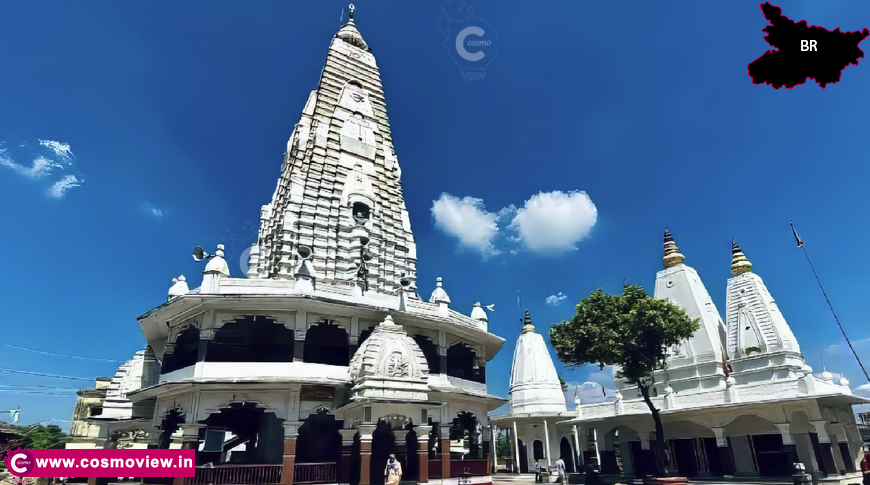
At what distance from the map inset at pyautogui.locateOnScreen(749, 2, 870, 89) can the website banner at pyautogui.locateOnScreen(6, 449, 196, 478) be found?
58.3ft

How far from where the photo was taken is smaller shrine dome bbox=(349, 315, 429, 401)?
1814cm

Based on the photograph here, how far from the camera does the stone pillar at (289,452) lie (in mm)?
17594

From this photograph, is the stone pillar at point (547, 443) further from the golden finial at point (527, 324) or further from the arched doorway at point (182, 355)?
the arched doorway at point (182, 355)

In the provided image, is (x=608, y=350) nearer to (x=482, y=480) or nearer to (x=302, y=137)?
(x=482, y=480)

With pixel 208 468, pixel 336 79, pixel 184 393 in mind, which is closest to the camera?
pixel 208 468

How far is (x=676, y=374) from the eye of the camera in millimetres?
31172

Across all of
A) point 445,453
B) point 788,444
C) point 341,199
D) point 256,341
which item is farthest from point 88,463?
point 788,444

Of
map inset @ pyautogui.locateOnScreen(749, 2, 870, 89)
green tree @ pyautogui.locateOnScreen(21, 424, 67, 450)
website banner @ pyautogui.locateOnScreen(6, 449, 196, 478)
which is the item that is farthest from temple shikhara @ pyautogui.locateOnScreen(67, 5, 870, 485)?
map inset @ pyautogui.locateOnScreen(749, 2, 870, 89)

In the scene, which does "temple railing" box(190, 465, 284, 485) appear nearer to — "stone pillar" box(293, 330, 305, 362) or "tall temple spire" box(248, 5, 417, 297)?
"stone pillar" box(293, 330, 305, 362)

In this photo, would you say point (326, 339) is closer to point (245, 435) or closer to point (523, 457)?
point (245, 435)

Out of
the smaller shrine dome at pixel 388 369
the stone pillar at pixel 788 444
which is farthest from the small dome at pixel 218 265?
the stone pillar at pixel 788 444

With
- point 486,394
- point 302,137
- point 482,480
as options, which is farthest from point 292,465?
point 302,137

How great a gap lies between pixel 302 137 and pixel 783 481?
104 ft

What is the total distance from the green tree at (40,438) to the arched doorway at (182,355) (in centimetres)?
3290
